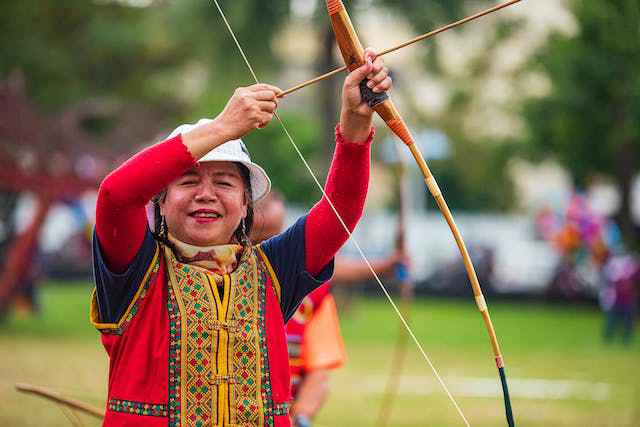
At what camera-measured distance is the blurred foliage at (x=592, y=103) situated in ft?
56.1

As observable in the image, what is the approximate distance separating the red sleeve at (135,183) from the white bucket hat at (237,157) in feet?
0.50

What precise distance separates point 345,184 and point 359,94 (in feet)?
0.98

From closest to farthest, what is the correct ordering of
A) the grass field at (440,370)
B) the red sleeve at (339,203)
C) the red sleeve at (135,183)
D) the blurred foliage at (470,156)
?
1. the red sleeve at (135,183)
2. the red sleeve at (339,203)
3. the grass field at (440,370)
4. the blurred foliage at (470,156)

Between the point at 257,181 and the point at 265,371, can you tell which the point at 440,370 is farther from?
the point at 265,371

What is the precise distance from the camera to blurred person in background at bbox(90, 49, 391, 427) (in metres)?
2.93

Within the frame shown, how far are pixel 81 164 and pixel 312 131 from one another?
67.1 feet

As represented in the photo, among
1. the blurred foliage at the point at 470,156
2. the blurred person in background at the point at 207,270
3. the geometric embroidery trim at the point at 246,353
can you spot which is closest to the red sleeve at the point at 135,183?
the blurred person in background at the point at 207,270

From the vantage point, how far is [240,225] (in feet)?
11.3

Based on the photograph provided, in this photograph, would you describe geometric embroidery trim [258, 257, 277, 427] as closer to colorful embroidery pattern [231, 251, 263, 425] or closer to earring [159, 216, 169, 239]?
colorful embroidery pattern [231, 251, 263, 425]

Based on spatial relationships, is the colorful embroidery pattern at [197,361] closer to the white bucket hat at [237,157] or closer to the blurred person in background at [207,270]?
the blurred person in background at [207,270]

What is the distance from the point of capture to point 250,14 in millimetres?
22438

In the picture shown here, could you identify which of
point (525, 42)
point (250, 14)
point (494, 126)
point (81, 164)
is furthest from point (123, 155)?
point (494, 126)

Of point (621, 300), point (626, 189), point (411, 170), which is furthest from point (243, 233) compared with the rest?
point (411, 170)

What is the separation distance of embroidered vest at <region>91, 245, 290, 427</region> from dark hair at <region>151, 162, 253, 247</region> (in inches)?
2.7
